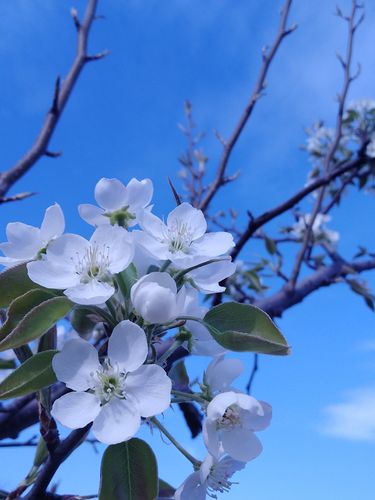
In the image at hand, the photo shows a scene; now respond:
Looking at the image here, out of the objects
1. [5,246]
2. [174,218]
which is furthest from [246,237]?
[5,246]

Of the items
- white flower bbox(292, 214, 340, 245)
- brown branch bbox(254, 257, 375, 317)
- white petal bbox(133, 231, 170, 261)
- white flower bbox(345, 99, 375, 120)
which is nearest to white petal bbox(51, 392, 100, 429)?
white petal bbox(133, 231, 170, 261)

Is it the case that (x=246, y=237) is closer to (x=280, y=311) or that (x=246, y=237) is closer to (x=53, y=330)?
(x=280, y=311)

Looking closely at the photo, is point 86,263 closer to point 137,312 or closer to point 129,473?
point 137,312

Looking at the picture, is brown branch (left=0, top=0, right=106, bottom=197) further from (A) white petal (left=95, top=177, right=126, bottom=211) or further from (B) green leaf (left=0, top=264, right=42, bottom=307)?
(B) green leaf (left=0, top=264, right=42, bottom=307)

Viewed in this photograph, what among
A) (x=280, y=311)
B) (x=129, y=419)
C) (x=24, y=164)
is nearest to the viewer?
(x=129, y=419)

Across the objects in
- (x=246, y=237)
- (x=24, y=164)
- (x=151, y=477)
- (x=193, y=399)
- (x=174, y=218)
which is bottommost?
(x=151, y=477)

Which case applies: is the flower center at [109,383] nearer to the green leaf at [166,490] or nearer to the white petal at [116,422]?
the white petal at [116,422]
